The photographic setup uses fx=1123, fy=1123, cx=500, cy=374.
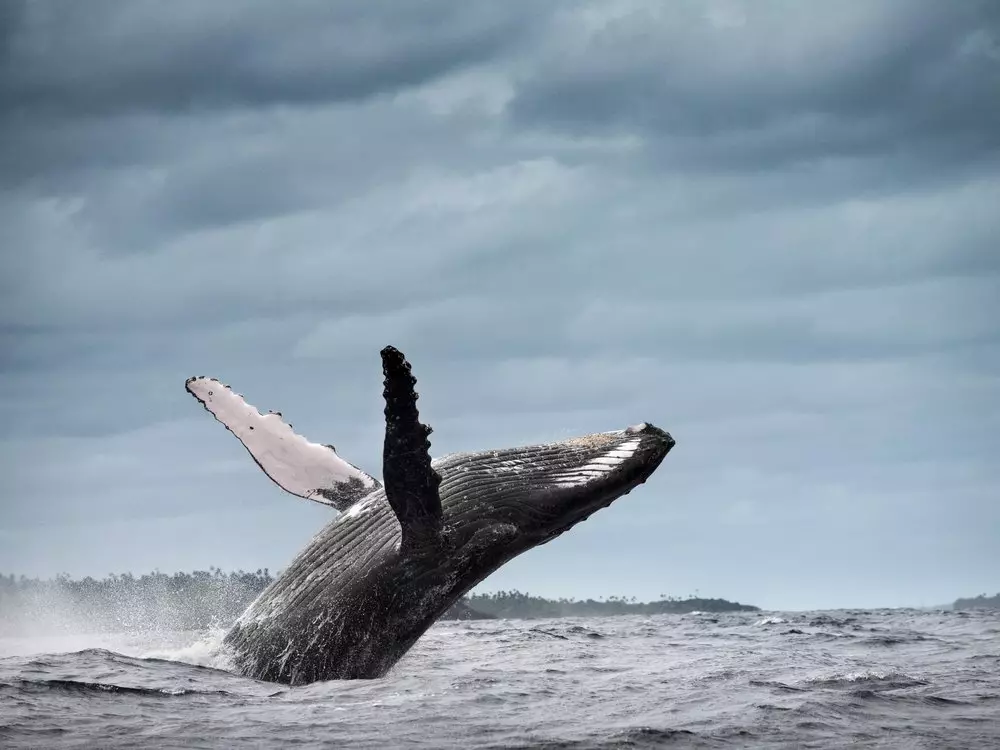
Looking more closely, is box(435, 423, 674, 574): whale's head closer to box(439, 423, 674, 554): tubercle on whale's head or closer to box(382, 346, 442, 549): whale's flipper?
box(439, 423, 674, 554): tubercle on whale's head

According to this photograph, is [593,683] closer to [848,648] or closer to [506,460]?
[506,460]

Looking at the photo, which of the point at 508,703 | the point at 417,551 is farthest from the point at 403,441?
the point at 508,703

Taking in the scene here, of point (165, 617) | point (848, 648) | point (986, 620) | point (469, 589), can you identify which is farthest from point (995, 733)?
point (986, 620)

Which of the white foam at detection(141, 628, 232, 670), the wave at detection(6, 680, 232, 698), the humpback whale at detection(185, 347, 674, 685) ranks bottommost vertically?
the wave at detection(6, 680, 232, 698)

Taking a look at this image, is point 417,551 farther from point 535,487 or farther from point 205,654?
point 205,654

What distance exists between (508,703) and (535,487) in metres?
1.83

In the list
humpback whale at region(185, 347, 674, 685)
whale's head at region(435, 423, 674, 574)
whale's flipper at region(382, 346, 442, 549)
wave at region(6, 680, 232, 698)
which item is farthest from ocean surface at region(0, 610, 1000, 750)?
whale's flipper at region(382, 346, 442, 549)

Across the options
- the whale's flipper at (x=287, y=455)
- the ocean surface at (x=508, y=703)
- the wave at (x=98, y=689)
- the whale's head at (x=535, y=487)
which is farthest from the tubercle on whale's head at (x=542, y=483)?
the wave at (x=98, y=689)

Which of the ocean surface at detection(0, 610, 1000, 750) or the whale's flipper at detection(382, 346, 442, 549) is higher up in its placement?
the whale's flipper at detection(382, 346, 442, 549)

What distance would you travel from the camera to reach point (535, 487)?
369 inches

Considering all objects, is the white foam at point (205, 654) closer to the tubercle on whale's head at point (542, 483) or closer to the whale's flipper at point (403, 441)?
the tubercle on whale's head at point (542, 483)

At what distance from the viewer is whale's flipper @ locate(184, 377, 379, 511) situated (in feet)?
33.8

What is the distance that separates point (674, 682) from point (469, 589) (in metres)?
2.11

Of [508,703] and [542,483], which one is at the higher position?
[542,483]
